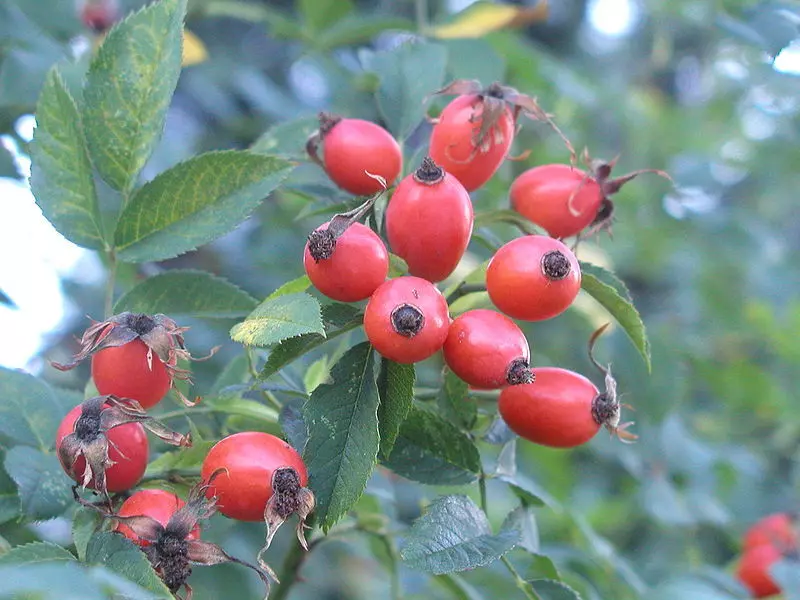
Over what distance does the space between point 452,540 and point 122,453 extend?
0.55 meters

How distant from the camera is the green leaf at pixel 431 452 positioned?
164 cm

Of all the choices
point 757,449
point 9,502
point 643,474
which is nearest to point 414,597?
point 643,474

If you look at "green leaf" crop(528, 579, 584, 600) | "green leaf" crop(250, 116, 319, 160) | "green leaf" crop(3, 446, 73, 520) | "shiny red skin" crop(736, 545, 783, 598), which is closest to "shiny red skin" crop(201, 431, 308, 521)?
"green leaf" crop(3, 446, 73, 520)

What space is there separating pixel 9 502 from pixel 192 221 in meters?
0.61

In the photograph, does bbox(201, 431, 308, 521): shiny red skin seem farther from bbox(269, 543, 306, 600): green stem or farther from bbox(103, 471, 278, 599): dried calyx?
bbox(269, 543, 306, 600): green stem

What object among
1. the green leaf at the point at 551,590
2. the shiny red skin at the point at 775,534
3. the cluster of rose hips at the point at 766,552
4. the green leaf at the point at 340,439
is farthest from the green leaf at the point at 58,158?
the shiny red skin at the point at 775,534

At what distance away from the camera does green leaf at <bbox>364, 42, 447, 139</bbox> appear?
6.48 ft

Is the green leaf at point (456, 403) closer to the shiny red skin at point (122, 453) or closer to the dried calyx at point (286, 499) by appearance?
the dried calyx at point (286, 499)

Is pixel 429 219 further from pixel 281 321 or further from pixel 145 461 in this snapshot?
pixel 145 461

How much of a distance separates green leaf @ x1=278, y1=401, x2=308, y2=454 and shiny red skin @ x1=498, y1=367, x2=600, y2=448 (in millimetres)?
375

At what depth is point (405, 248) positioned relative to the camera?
1.51 metres

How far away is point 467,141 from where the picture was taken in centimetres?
164

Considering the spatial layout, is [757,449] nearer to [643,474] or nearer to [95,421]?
[643,474]

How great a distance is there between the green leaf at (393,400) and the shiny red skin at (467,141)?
16.5 inches
